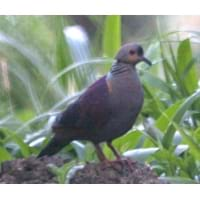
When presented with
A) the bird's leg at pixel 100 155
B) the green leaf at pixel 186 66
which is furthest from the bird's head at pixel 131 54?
the green leaf at pixel 186 66

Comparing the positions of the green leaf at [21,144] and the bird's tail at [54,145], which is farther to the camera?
the green leaf at [21,144]

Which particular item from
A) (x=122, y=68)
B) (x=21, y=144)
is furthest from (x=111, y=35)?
(x=122, y=68)

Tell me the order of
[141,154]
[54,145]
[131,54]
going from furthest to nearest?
[141,154], [54,145], [131,54]

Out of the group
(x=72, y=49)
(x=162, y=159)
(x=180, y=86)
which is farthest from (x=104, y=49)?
(x=162, y=159)

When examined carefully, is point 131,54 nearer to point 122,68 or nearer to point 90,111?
point 122,68

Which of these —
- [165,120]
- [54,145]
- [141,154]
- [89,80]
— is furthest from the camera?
[89,80]

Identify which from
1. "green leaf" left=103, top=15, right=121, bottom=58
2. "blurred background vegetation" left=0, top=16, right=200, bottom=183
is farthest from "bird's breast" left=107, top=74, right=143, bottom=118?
"green leaf" left=103, top=15, right=121, bottom=58

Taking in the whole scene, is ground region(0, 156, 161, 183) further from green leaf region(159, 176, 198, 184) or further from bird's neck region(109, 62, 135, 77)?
bird's neck region(109, 62, 135, 77)

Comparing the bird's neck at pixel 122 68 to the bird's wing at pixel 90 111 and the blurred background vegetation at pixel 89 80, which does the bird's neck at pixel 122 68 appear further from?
the blurred background vegetation at pixel 89 80
